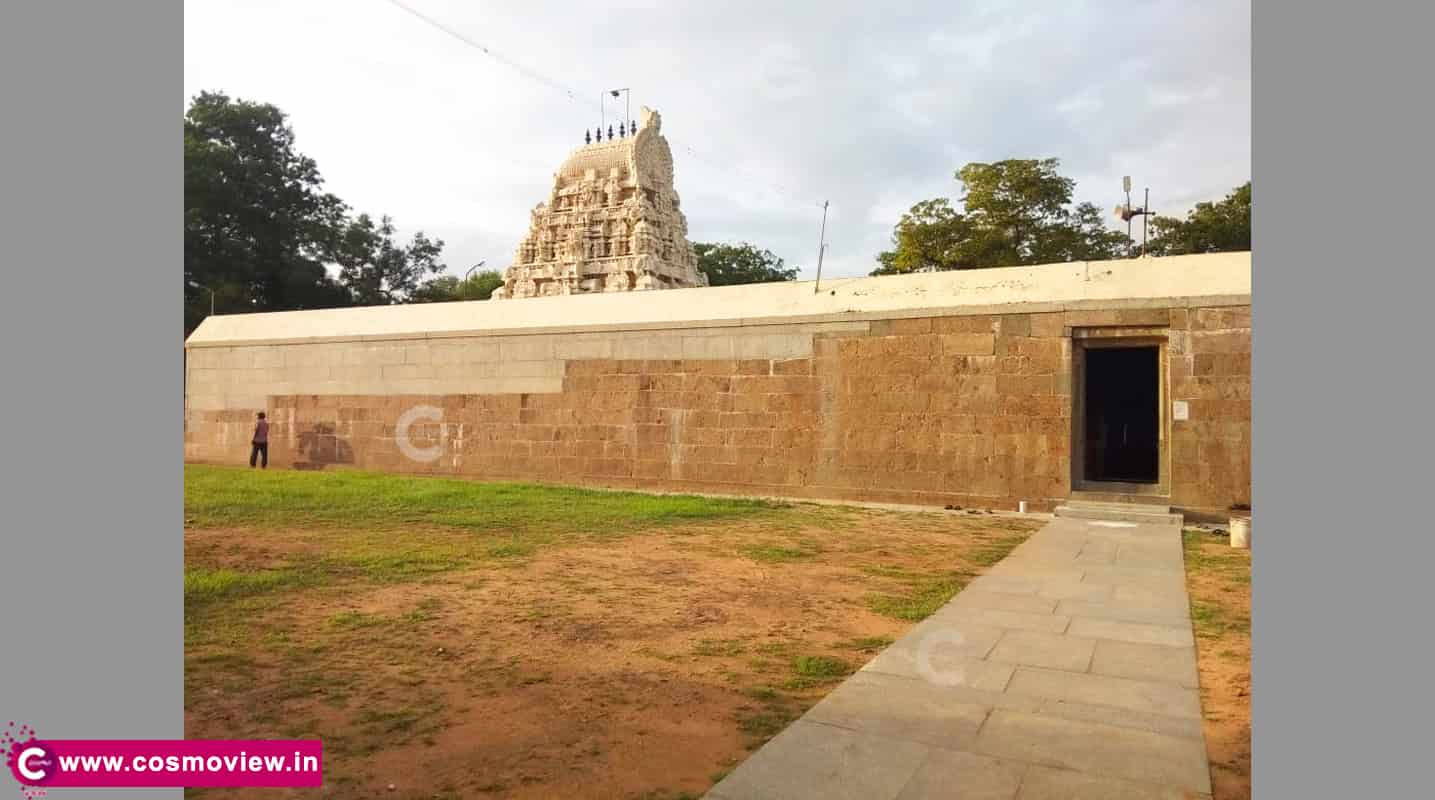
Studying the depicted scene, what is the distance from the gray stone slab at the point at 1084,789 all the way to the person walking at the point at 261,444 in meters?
15.1

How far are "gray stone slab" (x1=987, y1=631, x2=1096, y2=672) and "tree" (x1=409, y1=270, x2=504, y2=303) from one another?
38.7 metres

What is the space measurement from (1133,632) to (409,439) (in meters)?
12.2

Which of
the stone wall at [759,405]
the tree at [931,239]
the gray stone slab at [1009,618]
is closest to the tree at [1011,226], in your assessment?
the tree at [931,239]

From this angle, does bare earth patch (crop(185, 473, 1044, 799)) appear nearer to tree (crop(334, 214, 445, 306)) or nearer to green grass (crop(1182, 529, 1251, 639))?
green grass (crop(1182, 529, 1251, 639))

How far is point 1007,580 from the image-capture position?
6059mm

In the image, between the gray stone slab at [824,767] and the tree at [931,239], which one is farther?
the tree at [931,239]

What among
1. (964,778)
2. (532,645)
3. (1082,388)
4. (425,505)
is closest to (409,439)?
(425,505)

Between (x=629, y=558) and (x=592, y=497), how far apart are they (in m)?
4.30

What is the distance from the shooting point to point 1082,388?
10.2 m

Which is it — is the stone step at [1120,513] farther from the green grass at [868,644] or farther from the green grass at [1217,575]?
the green grass at [868,644]

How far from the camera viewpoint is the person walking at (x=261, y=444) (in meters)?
14.9

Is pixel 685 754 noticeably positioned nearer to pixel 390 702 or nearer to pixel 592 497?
pixel 390 702

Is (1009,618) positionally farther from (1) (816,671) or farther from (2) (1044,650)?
(1) (816,671)
